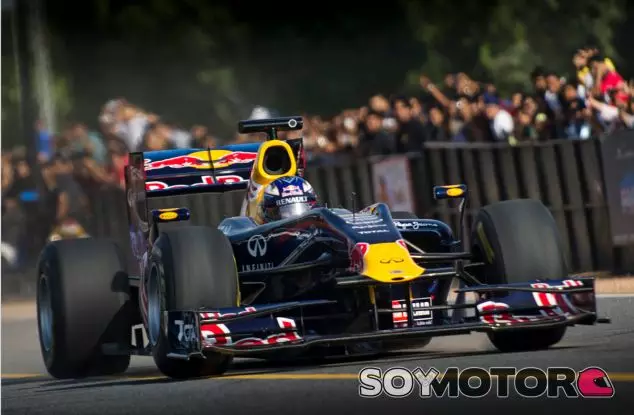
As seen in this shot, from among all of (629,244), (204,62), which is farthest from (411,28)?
(629,244)

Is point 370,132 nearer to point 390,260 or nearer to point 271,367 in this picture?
point 271,367

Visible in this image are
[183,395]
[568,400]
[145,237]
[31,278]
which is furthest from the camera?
[31,278]

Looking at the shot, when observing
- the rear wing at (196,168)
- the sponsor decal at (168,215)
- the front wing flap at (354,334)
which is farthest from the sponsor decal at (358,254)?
the rear wing at (196,168)

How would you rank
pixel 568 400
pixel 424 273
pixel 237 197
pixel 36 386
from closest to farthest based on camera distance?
pixel 568 400
pixel 424 273
pixel 36 386
pixel 237 197

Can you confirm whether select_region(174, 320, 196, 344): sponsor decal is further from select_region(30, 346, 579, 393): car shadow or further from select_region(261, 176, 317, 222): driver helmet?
select_region(261, 176, 317, 222): driver helmet

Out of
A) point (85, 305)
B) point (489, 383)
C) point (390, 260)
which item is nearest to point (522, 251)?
point (390, 260)

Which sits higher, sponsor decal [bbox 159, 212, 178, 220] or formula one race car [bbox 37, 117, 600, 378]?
sponsor decal [bbox 159, 212, 178, 220]

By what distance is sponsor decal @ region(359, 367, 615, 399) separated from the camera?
8.66 m

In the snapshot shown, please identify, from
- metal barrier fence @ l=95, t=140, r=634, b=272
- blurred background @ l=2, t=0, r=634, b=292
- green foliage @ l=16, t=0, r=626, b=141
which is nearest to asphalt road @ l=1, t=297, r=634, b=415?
metal barrier fence @ l=95, t=140, r=634, b=272

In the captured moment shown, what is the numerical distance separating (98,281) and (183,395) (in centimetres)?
252

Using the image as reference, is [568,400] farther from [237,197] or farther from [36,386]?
[237,197]

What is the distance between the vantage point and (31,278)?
84.8 ft

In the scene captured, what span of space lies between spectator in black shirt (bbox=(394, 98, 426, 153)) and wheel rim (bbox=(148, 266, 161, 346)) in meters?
8.86

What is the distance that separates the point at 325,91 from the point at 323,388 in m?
26.8
